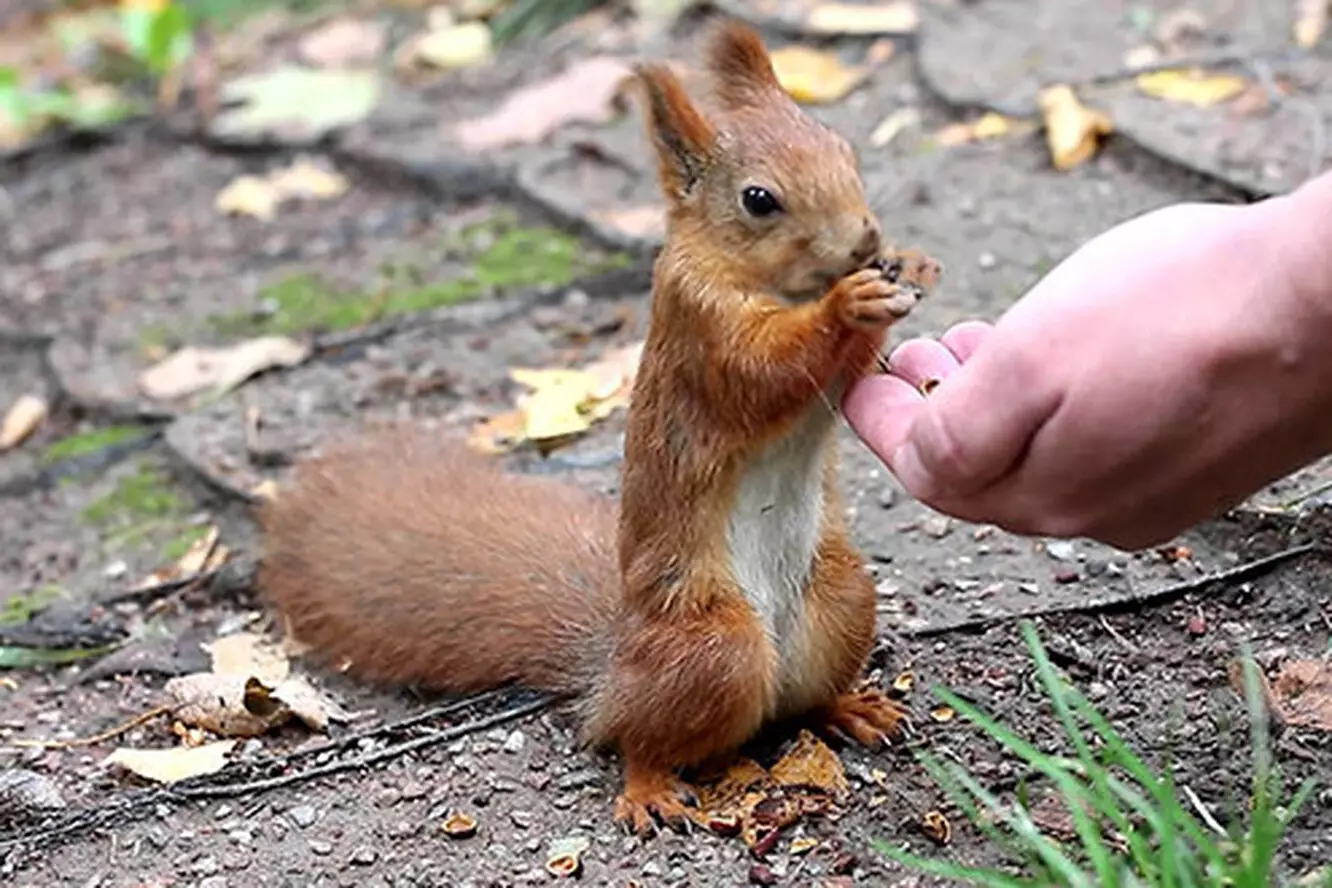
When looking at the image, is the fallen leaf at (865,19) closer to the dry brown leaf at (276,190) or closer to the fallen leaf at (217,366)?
the dry brown leaf at (276,190)

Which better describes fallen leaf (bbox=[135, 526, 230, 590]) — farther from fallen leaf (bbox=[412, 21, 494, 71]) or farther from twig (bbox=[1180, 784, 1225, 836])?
fallen leaf (bbox=[412, 21, 494, 71])

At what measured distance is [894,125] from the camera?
12.9 feet

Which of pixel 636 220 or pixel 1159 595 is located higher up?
pixel 1159 595

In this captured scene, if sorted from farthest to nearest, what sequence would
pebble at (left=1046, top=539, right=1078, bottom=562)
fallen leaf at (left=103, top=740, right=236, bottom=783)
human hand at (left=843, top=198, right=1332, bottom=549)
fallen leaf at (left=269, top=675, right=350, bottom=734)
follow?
pebble at (left=1046, top=539, right=1078, bottom=562)
fallen leaf at (left=269, top=675, right=350, bottom=734)
fallen leaf at (left=103, top=740, right=236, bottom=783)
human hand at (left=843, top=198, right=1332, bottom=549)

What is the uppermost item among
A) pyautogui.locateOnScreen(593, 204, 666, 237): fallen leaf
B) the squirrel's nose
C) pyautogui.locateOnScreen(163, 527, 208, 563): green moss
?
the squirrel's nose

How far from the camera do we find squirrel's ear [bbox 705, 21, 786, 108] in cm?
225

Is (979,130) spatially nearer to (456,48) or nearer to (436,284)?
(436,284)

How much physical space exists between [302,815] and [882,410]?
77 centimetres

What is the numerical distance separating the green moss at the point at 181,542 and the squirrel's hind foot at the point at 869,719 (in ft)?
3.85

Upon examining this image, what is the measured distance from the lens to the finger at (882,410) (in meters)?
1.93

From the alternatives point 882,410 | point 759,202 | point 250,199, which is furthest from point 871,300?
point 250,199

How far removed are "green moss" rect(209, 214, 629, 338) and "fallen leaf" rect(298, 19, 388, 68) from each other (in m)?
1.30

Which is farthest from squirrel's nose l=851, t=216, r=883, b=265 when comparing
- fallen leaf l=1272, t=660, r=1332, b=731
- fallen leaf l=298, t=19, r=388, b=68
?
fallen leaf l=298, t=19, r=388, b=68

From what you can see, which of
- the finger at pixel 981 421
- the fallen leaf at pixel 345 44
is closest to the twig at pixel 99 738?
the finger at pixel 981 421
